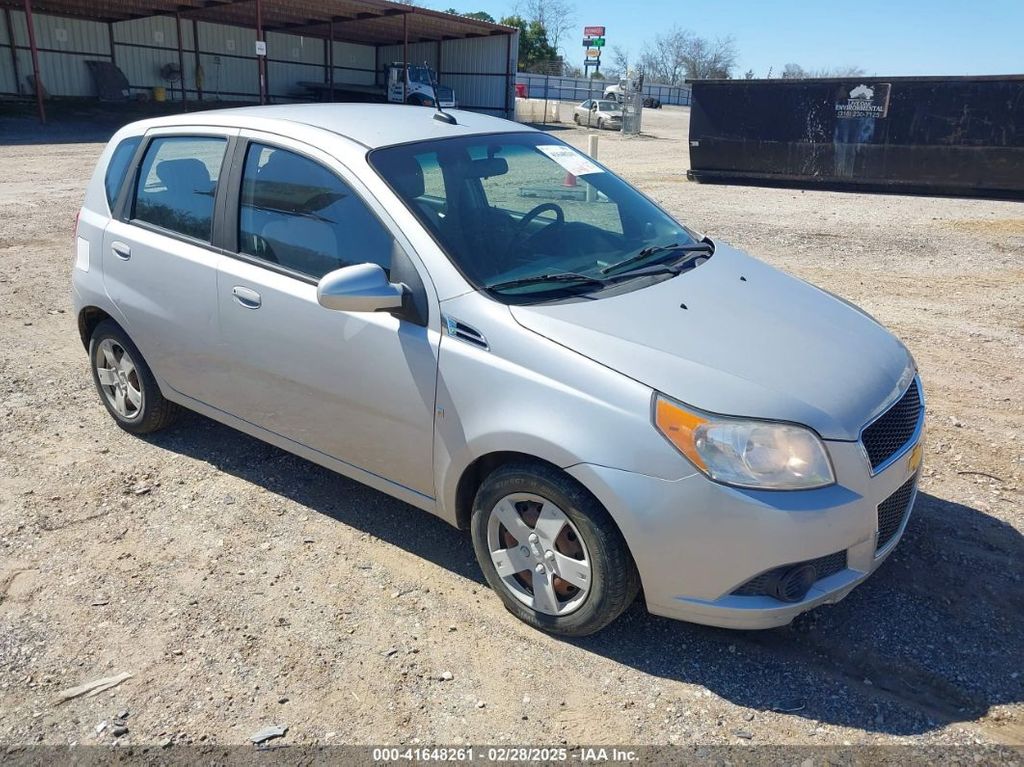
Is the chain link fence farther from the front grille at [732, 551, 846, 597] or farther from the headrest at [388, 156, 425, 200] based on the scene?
the front grille at [732, 551, 846, 597]

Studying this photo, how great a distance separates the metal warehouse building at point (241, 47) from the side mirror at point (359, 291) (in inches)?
1097

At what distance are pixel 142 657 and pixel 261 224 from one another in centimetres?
190

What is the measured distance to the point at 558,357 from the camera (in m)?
2.86

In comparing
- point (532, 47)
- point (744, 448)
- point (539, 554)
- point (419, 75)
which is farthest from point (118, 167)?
point (532, 47)

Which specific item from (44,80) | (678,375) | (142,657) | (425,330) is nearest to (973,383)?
(678,375)

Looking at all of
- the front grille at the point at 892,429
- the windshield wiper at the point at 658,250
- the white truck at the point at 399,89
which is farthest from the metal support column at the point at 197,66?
the front grille at the point at 892,429

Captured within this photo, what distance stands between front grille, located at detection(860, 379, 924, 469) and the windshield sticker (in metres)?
1.89

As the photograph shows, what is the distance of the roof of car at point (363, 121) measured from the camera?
3.74m

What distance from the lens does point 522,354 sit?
293 centimetres

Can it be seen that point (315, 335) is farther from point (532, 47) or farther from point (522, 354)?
point (532, 47)

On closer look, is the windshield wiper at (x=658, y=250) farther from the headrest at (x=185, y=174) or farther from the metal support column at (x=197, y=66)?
the metal support column at (x=197, y=66)

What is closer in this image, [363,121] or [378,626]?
[378,626]

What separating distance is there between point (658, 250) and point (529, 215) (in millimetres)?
617

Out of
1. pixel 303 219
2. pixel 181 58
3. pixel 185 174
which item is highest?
pixel 181 58
